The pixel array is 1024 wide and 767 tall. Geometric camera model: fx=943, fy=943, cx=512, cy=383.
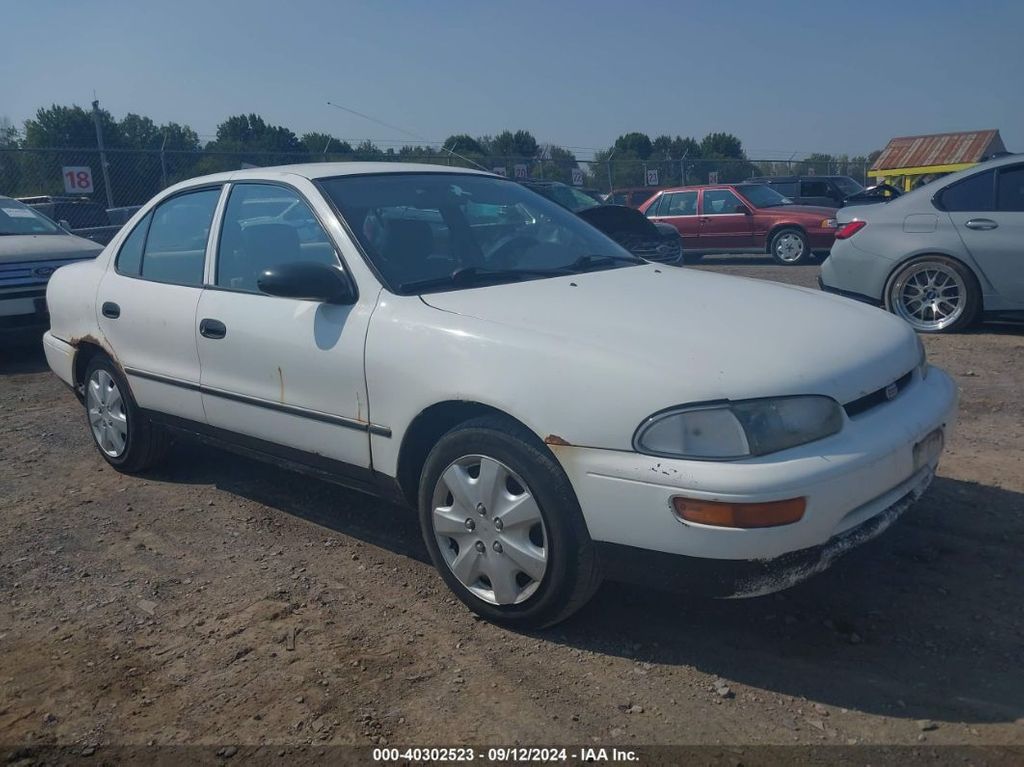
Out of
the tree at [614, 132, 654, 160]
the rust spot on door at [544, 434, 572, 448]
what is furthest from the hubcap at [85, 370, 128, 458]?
the tree at [614, 132, 654, 160]

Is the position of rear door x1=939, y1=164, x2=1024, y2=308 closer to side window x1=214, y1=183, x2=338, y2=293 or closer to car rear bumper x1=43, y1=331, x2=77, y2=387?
side window x1=214, y1=183, x2=338, y2=293

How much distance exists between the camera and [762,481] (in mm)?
2697

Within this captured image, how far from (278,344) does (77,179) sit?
1534 centimetres

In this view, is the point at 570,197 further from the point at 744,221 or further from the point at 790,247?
the point at 790,247

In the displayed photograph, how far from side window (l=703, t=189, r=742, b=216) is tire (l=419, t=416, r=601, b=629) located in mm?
14169

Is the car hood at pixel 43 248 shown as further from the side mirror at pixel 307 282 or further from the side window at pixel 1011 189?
the side window at pixel 1011 189

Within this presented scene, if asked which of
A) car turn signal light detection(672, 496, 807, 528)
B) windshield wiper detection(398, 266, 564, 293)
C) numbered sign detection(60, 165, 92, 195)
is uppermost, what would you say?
numbered sign detection(60, 165, 92, 195)

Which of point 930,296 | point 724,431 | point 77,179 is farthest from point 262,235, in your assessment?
point 77,179

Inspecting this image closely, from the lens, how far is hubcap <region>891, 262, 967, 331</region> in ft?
25.7

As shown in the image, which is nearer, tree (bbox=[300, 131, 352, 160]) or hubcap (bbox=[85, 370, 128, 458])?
hubcap (bbox=[85, 370, 128, 458])

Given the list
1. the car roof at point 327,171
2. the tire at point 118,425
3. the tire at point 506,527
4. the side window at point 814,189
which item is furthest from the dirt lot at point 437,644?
the side window at point 814,189

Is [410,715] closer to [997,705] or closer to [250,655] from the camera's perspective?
[250,655]

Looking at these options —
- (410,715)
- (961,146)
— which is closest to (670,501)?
(410,715)

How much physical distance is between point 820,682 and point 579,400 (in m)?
1.14
